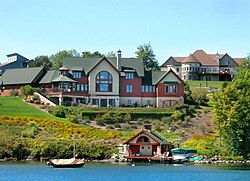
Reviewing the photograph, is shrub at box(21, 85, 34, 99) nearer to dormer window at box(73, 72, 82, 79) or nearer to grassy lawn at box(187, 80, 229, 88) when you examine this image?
dormer window at box(73, 72, 82, 79)

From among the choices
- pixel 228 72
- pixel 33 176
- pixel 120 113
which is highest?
pixel 228 72

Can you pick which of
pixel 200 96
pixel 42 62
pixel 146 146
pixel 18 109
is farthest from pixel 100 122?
pixel 42 62

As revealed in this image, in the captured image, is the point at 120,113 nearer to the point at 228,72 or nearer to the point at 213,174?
the point at 213,174

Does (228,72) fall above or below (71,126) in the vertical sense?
above

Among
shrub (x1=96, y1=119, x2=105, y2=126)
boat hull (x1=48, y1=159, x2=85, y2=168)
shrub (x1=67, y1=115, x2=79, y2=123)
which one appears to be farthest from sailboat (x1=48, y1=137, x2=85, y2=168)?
shrub (x1=96, y1=119, x2=105, y2=126)

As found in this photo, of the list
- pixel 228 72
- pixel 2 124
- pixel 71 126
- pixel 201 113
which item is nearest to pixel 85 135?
pixel 71 126

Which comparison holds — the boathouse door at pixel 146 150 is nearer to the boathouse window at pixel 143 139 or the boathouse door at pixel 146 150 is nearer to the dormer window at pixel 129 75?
the boathouse window at pixel 143 139

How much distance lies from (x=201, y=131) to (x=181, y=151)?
14.6 m

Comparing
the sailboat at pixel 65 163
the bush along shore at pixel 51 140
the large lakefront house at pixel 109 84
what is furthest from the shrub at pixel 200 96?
the sailboat at pixel 65 163

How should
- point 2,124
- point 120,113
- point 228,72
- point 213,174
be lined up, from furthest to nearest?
point 228,72, point 120,113, point 2,124, point 213,174

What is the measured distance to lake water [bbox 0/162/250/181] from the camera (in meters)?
54.9

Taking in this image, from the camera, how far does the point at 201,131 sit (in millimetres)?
88812

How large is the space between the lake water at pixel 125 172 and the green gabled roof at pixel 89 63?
35.5 meters

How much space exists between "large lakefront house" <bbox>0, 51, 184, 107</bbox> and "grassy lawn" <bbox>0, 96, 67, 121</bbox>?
451 cm
